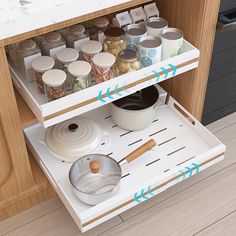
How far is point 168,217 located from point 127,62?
2.00ft

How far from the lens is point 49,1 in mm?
1248

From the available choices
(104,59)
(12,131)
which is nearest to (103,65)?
(104,59)

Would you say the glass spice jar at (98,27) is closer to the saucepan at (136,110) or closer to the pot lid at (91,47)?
the pot lid at (91,47)

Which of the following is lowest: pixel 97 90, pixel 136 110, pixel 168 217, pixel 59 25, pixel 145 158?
pixel 168 217

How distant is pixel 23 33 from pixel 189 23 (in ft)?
2.06

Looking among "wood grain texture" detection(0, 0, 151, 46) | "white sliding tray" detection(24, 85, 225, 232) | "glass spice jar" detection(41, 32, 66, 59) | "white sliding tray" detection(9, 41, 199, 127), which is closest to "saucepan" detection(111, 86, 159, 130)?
"white sliding tray" detection(24, 85, 225, 232)

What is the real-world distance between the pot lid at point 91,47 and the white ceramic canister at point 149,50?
0.14m

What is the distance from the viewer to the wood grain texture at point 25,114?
59.6 inches

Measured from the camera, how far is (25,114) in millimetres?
1536

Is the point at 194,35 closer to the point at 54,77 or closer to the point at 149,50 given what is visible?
the point at 149,50

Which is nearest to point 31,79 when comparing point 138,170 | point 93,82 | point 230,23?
point 93,82

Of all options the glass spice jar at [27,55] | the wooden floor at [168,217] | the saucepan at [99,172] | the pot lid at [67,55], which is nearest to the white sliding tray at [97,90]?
the glass spice jar at [27,55]

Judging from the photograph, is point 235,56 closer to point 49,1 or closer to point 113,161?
point 113,161

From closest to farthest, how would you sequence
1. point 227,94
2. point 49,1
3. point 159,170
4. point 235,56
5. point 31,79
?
point 49,1
point 31,79
point 159,170
point 235,56
point 227,94
